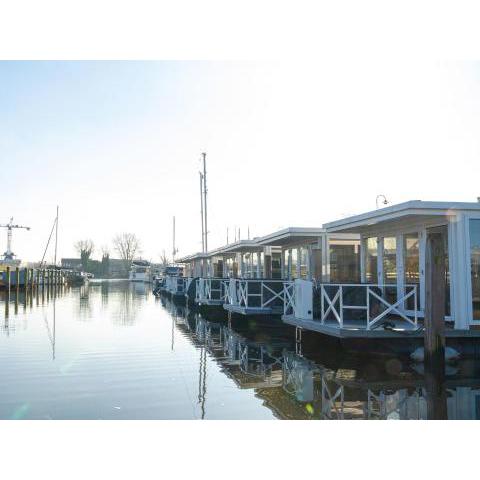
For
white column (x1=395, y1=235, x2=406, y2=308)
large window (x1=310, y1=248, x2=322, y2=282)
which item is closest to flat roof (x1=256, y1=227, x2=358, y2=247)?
large window (x1=310, y1=248, x2=322, y2=282)

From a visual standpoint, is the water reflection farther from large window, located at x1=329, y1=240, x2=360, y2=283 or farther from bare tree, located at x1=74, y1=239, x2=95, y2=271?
bare tree, located at x1=74, y1=239, x2=95, y2=271

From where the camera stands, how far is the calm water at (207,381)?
7.05 m

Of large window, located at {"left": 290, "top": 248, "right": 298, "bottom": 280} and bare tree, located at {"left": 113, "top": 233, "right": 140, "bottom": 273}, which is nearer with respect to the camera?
large window, located at {"left": 290, "top": 248, "right": 298, "bottom": 280}

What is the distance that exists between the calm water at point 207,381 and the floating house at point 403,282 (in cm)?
79

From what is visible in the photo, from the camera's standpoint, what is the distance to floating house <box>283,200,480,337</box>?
10.6 m

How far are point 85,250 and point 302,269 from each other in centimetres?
9705

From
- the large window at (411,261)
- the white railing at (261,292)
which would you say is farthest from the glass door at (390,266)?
the white railing at (261,292)

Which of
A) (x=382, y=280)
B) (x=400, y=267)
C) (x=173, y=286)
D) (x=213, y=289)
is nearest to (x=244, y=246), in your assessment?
(x=213, y=289)

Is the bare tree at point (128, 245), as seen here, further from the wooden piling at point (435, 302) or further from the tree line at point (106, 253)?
the wooden piling at point (435, 302)

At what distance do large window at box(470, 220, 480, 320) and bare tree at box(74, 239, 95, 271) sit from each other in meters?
104
